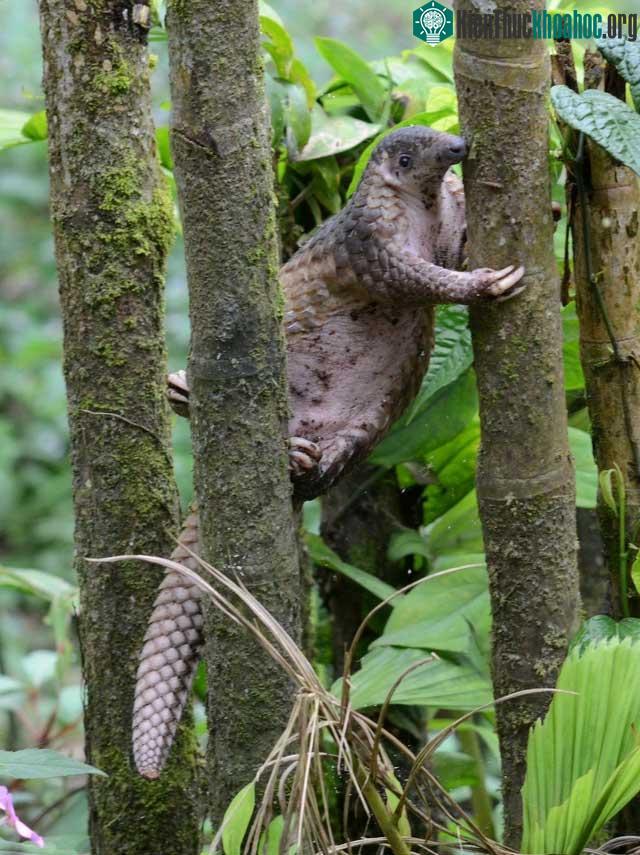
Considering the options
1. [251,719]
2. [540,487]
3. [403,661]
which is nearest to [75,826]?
[403,661]

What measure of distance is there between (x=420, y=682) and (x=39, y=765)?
867mm

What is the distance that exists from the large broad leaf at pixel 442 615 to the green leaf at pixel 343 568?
8 cm

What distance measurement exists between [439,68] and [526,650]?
1474 mm

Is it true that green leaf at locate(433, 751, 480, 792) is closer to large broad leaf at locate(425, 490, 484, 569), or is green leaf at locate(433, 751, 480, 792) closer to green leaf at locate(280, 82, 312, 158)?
large broad leaf at locate(425, 490, 484, 569)

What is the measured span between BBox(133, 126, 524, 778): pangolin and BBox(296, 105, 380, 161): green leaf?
0.47 meters

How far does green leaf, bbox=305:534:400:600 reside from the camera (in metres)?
2.23

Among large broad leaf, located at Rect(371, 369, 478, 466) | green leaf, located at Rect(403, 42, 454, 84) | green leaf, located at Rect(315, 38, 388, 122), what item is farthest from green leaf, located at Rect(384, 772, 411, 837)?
green leaf, located at Rect(403, 42, 454, 84)

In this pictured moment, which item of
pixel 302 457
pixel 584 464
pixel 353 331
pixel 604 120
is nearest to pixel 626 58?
pixel 604 120

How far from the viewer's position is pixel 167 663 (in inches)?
63.0

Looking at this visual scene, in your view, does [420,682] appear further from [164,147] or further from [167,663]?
[164,147]

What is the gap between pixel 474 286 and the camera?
4.71 feet

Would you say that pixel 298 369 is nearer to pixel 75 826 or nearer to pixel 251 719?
pixel 251 719

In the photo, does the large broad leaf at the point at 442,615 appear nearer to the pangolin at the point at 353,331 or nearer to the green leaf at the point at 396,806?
the pangolin at the point at 353,331

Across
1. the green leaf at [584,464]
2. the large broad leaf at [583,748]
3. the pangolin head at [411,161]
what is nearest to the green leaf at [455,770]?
the green leaf at [584,464]
